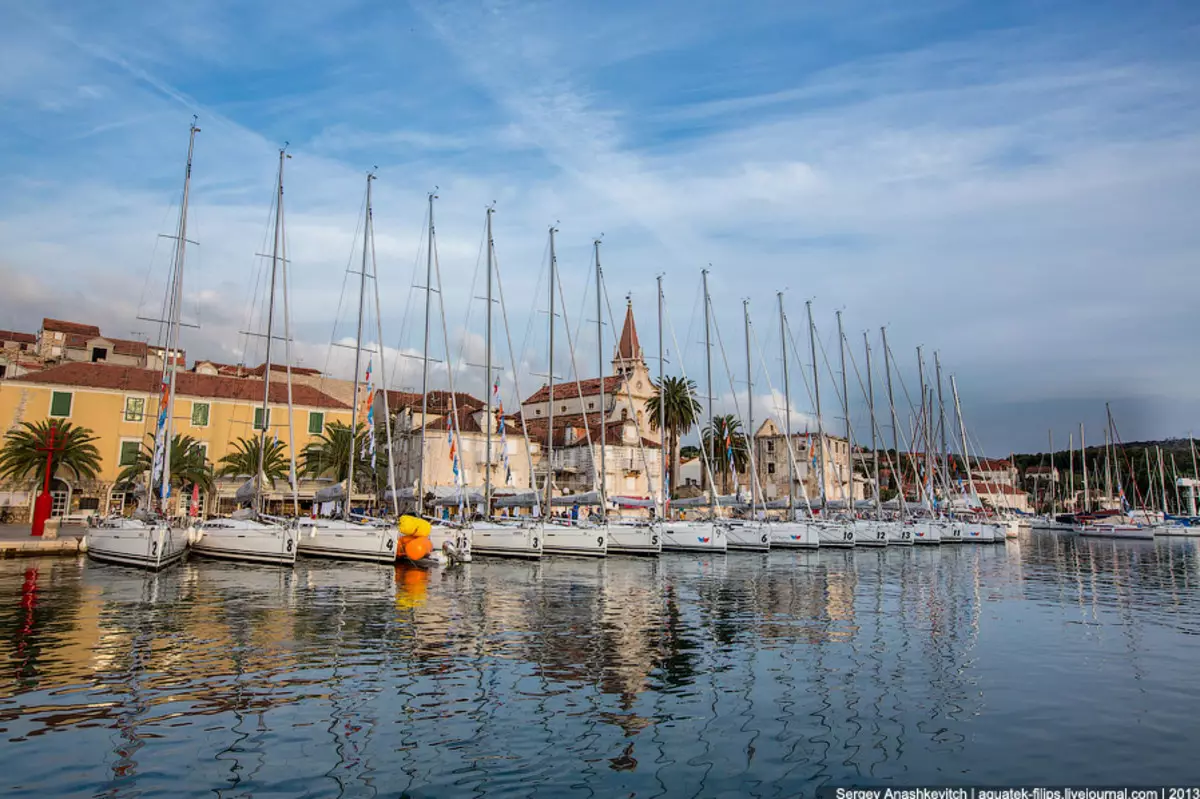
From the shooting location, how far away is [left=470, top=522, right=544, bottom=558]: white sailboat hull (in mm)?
40219

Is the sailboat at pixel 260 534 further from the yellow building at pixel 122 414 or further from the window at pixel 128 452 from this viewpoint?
the window at pixel 128 452

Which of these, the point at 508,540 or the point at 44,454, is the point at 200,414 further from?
the point at 508,540

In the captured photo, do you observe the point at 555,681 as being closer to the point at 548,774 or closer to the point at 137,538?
the point at 548,774

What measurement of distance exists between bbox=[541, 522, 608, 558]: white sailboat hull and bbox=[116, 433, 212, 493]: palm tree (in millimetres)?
30204

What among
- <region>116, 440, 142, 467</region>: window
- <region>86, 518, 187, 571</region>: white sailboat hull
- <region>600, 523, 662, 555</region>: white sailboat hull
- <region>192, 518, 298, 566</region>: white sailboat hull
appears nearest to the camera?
<region>86, 518, 187, 571</region>: white sailboat hull

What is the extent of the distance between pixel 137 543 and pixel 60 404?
34.4 m

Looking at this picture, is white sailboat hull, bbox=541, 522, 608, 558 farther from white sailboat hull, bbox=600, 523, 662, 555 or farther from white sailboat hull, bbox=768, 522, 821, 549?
white sailboat hull, bbox=768, 522, 821, 549

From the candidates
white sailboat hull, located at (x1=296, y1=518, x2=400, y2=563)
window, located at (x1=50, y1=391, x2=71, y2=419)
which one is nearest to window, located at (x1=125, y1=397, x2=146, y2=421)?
window, located at (x1=50, y1=391, x2=71, y2=419)

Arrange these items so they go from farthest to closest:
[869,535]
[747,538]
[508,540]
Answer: [869,535], [747,538], [508,540]

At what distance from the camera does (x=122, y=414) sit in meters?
60.4

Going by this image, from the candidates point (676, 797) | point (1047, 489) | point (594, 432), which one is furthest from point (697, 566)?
point (1047, 489)

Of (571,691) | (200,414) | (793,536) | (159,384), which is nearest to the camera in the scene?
(571,691)

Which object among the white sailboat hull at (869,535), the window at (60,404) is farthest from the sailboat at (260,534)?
the white sailboat hull at (869,535)

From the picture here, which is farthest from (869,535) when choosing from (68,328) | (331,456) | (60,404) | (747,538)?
(68,328)
